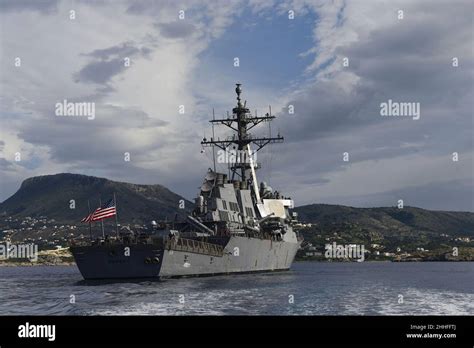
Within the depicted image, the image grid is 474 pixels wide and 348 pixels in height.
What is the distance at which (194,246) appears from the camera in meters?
50.7

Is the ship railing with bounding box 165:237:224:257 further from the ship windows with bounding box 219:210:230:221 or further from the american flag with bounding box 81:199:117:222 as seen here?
the ship windows with bounding box 219:210:230:221

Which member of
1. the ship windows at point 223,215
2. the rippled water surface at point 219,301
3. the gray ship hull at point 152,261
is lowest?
the rippled water surface at point 219,301

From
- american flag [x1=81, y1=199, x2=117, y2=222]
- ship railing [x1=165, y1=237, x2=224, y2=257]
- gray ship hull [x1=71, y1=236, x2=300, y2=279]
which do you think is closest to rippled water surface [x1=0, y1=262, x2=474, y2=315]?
gray ship hull [x1=71, y1=236, x2=300, y2=279]

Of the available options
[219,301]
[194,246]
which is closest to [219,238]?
[194,246]

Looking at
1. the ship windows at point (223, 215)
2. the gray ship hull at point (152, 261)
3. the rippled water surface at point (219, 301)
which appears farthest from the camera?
the ship windows at point (223, 215)

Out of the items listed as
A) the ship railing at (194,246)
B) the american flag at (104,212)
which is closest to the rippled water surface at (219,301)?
the ship railing at (194,246)

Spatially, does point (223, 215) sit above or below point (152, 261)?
above

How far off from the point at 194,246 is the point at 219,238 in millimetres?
4548

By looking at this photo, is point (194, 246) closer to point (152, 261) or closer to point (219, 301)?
point (152, 261)

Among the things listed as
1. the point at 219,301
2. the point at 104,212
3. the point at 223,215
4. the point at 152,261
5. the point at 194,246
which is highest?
the point at 104,212

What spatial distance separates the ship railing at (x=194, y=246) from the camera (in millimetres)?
47156

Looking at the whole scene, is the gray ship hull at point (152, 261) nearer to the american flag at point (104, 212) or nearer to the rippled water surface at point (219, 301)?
the rippled water surface at point (219, 301)

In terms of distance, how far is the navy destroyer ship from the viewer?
153ft
